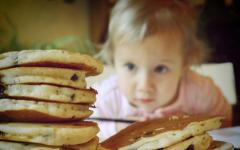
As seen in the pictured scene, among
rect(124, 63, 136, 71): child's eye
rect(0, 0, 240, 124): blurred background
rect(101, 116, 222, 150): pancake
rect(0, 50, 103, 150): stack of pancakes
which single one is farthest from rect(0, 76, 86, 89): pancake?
rect(124, 63, 136, 71): child's eye

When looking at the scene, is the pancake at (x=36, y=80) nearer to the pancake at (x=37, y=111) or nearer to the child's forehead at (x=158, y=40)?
the pancake at (x=37, y=111)

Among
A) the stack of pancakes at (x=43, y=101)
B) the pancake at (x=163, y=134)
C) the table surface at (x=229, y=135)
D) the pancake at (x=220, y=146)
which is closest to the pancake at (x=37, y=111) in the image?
the stack of pancakes at (x=43, y=101)

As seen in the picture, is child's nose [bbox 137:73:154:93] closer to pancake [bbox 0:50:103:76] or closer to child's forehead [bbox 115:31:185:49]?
child's forehead [bbox 115:31:185:49]

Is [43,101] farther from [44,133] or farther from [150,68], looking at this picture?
[150,68]

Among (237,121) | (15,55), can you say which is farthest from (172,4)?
(15,55)

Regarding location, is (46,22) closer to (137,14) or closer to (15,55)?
(137,14)

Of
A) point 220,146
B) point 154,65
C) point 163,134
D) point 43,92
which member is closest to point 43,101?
point 43,92
